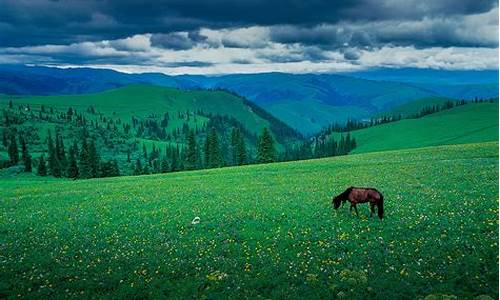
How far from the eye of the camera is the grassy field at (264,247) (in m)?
15.7

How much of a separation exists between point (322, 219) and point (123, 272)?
12153mm

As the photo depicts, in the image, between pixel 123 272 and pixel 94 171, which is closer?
pixel 123 272

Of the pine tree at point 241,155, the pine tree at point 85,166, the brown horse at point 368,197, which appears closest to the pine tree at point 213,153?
the pine tree at point 241,155

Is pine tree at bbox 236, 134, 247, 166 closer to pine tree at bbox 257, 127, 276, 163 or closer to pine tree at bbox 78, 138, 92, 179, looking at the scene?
pine tree at bbox 257, 127, 276, 163

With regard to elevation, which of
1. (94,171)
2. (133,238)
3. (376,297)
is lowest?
(94,171)

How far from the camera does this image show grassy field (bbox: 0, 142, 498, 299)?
51.6ft

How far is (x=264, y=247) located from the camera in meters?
19.9

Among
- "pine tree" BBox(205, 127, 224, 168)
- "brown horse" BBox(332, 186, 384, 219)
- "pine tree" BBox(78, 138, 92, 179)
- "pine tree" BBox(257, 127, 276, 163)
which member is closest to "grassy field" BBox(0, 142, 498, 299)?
"brown horse" BBox(332, 186, 384, 219)

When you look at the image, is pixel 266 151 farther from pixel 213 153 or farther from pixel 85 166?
pixel 85 166

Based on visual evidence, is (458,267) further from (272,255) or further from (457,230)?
(272,255)

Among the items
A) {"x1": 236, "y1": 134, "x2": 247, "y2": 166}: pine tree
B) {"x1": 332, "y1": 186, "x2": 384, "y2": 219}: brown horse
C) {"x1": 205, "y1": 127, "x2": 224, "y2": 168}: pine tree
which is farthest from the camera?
{"x1": 236, "y1": 134, "x2": 247, "y2": 166}: pine tree

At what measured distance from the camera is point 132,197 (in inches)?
1537

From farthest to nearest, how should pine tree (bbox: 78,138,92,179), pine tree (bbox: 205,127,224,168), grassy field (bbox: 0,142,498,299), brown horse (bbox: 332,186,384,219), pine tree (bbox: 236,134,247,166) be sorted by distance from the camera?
pine tree (bbox: 236,134,247,166), pine tree (bbox: 205,127,224,168), pine tree (bbox: 78,138,92,179), brown horse (bbox: 332,186,384,219), grassy field (bbox: 0,142,498,299)

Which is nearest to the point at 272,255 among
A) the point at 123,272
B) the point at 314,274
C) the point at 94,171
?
the point at 314,274
